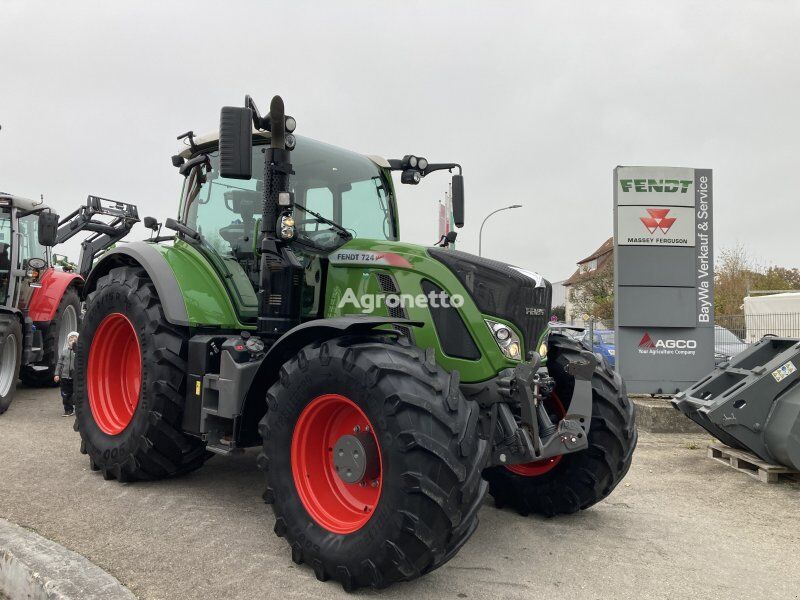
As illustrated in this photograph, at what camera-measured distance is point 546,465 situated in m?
4.48

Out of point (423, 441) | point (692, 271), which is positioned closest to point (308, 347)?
point (423, 441)

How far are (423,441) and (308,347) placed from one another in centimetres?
91

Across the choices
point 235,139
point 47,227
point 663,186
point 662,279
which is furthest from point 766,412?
point 47,227

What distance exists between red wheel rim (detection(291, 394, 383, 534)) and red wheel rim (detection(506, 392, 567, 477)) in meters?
1.36

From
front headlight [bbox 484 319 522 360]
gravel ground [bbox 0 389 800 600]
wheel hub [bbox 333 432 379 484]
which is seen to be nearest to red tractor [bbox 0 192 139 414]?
gravel ground [bbox 0 389 800 600]

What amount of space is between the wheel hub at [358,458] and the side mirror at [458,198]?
2331 mm

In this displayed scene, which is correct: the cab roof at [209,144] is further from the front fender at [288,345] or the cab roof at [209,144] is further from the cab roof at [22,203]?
the cab roof at [22,203]

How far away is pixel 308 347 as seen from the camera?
3527 mm

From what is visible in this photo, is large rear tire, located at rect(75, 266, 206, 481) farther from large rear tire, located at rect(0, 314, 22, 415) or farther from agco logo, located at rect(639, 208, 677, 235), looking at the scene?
agco logo, located at rect(639, 208, 677, 235)

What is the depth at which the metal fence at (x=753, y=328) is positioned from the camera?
12727 mm

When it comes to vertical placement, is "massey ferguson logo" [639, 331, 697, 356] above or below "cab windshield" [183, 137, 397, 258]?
below

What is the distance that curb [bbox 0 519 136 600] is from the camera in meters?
2.87

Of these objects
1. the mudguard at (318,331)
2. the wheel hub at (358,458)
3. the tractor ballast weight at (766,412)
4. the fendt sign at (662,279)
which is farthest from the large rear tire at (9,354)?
the fendt sign at (662,279)

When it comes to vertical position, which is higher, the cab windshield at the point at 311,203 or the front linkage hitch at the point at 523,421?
the cab windshield at the point at 311,203
